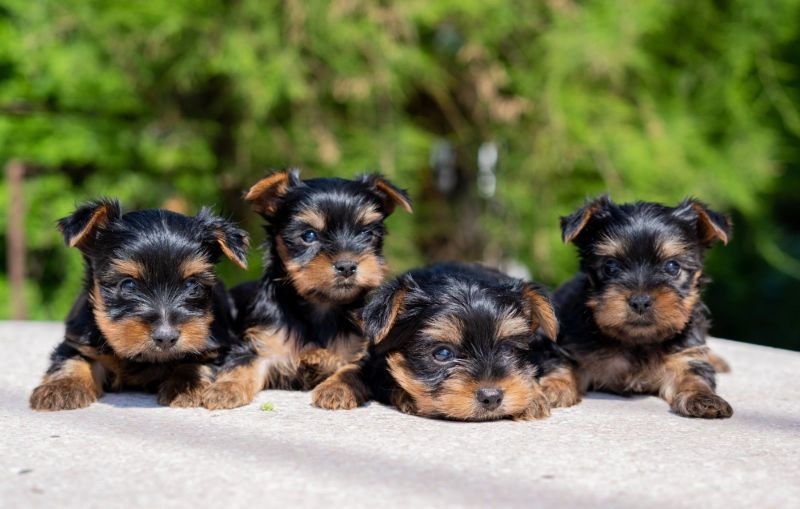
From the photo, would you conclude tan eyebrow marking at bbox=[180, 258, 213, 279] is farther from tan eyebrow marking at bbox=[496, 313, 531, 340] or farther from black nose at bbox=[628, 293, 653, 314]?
black nose at bbox=[628, 293, 653, 314]

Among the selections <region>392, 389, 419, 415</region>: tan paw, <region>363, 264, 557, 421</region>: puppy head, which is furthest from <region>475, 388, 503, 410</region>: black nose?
<region>392, 389, 419, 415</region>: tan paw

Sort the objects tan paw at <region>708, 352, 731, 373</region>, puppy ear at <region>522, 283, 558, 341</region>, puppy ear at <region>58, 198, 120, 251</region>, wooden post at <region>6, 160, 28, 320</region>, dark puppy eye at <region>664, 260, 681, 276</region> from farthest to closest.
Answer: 1. wooden post at <region>6, 160, 28, 320</region>
2. tan paw at <region>708, 352, 731, 373</region>
3. dark puppy eye at <region>664, 260, 681, 276</region>
4. puppy ear at <region>522, 283, 558, 341</region>
5. puppy ear at <region>58, 198, 120, 251</region>

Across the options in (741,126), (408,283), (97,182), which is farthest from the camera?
(741,126)

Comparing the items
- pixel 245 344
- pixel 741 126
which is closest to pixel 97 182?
pixel 245 344

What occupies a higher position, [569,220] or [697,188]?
[697,188]

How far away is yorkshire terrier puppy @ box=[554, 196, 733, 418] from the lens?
5219 millimetres

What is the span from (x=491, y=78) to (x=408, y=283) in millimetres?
5802

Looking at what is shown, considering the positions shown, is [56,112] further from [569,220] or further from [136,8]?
[569,220]

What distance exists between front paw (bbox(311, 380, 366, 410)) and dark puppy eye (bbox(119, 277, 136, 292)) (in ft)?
3.65

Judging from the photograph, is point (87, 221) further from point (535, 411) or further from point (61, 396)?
point (535, 411)

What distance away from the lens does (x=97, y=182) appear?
1030cm

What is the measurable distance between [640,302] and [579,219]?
0.65 meters

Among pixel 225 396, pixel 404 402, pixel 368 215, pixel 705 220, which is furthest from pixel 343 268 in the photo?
pixel 705 220

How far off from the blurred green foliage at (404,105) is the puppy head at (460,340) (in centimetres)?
480
